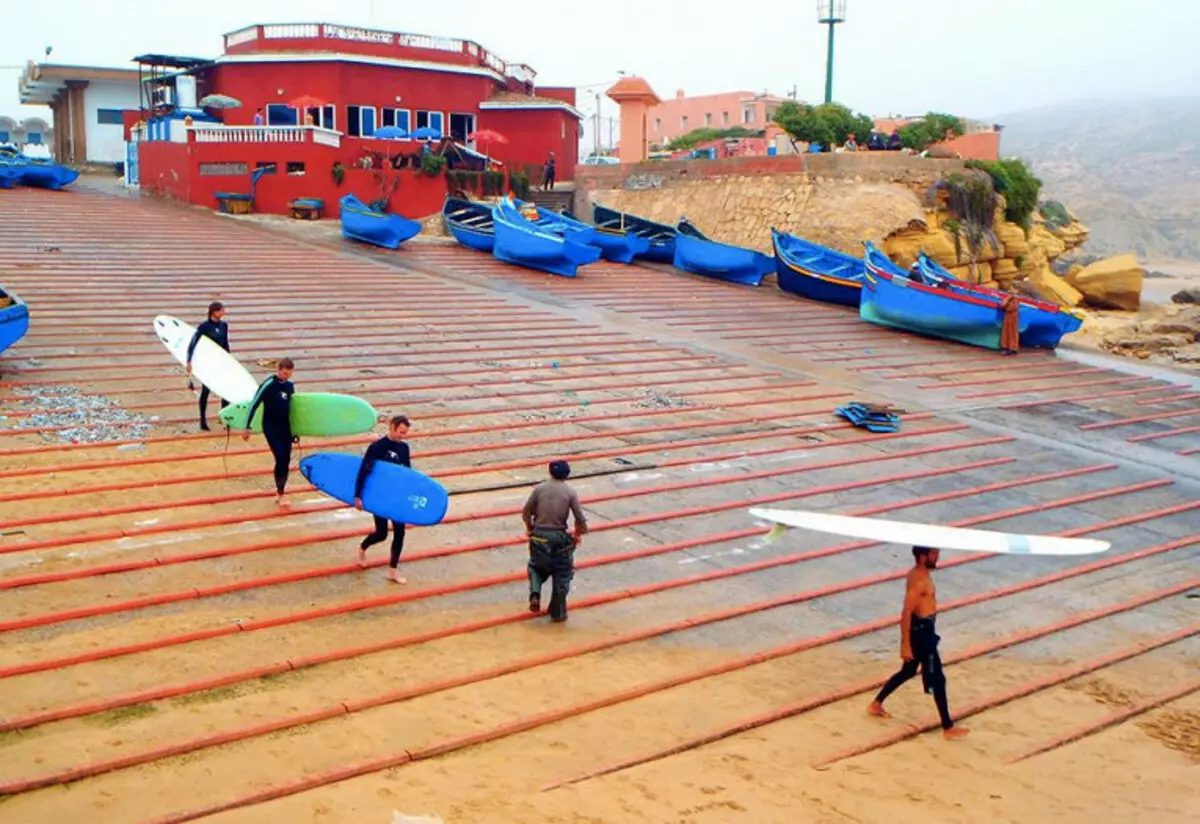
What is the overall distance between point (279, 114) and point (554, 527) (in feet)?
92.7

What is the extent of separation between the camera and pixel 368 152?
92.6 ft

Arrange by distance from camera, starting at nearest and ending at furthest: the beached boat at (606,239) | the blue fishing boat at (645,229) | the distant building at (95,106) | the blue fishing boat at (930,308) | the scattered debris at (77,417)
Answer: the scattered debris at (77,417), the blue fishing boat at (930,308), the beached boat at (606,239), the blue fishing boat at (645,229), the distant building at (95,106)

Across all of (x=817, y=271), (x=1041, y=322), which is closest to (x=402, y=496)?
(x=1041, y=322)

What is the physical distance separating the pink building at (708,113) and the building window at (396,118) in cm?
3590

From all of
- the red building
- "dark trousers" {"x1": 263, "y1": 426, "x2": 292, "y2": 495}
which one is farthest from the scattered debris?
the red building

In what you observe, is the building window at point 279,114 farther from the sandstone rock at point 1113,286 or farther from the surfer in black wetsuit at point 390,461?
the surfer in black wetsuit at point 390,461

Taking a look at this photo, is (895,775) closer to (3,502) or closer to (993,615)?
(993,615)

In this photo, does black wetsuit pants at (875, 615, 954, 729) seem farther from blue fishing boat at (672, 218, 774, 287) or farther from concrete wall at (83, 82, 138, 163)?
concrete wall at (83, 82, 138, 163)

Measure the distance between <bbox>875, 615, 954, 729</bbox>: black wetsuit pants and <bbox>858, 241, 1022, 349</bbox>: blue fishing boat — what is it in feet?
48.7

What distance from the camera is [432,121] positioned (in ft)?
111

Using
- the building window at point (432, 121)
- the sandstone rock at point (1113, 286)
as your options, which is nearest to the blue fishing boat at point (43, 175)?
the building window at point (432, 121)

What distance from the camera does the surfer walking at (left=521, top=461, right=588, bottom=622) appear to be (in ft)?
24.9

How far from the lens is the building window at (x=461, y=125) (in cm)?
3444

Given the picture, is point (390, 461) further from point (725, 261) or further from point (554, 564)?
point (725, 261)
